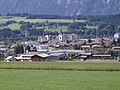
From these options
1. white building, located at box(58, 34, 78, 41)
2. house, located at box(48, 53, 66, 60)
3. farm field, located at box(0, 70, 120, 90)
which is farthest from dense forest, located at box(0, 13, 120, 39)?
farm field, located at box(0, 70, 120, 90)

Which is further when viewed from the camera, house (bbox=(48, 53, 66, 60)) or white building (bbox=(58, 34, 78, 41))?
white building (bbox=(58, 34, 78, 41))

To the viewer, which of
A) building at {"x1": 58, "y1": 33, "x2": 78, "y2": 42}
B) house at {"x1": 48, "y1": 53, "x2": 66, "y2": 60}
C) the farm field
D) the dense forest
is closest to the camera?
the farm field

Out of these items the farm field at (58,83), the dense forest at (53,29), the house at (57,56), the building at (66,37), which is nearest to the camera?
the farm field at (58,83)

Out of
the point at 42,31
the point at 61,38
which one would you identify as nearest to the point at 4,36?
the point at 42,31

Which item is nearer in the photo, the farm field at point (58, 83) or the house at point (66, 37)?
the farm field at point (58, 83)

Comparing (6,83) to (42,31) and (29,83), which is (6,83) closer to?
(29,83)

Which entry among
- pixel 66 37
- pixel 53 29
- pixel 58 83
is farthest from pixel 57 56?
pixel 53 29

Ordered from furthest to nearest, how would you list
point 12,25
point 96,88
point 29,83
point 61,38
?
1. point 12,25
2. point 61,38
3. point 29,83
4. point 96,88

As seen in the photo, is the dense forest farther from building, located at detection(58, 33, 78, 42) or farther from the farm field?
the farm field

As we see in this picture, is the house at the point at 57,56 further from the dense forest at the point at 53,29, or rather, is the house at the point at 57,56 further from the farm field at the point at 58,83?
the dense forest at the point at 53,29

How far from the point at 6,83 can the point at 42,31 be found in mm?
133943

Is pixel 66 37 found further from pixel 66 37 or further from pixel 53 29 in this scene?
pixel 53 29

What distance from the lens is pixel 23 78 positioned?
33.7m

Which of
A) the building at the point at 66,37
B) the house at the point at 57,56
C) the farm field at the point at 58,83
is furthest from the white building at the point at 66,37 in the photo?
the farm field at the point at 58,83
